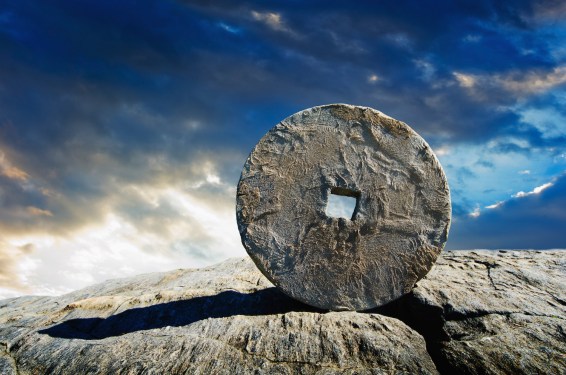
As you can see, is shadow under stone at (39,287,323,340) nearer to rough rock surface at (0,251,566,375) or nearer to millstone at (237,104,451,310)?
rough rock surface at (0,251,566,375)

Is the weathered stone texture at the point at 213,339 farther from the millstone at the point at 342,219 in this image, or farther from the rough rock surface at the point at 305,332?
the millstone at the point at 342,219

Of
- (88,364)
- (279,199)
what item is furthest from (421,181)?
(88,364)

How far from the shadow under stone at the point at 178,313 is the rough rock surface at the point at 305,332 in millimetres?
18

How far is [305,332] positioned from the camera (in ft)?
15.3

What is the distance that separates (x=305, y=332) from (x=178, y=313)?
2.14 metres

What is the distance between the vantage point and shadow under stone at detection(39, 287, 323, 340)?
5539 mm

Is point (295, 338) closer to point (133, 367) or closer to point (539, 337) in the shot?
point (133, 367)

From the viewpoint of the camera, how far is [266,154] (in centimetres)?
529

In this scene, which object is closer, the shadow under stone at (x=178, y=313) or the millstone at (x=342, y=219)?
the millstone at (x=342, y=219)

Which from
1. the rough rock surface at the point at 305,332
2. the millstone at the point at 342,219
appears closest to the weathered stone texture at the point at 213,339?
the rough rock surface at the point at 305,332

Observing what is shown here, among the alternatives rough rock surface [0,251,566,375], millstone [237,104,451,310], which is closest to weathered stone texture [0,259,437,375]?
rough rock surface [0,251,566,375]

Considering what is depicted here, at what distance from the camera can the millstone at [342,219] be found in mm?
5098

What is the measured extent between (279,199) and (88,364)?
114 inches

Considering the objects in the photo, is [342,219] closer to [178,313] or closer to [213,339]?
[213,339]
